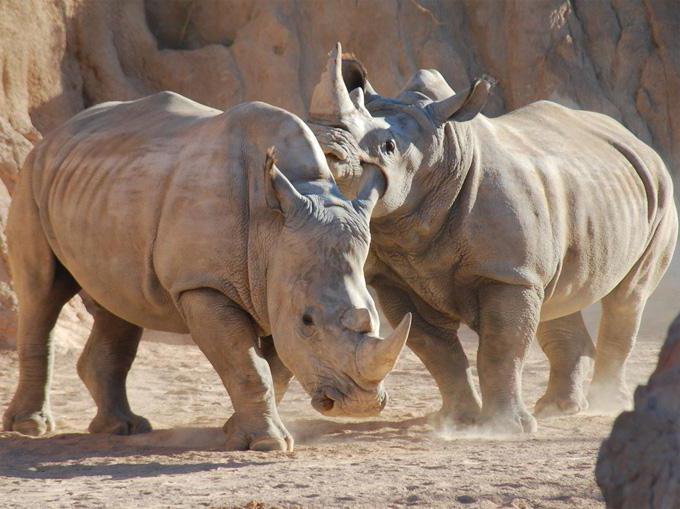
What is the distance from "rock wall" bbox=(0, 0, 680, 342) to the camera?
12805 millimetres

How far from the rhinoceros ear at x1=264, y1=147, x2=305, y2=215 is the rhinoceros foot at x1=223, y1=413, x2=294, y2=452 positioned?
0.99 m

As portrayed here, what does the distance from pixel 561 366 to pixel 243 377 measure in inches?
124

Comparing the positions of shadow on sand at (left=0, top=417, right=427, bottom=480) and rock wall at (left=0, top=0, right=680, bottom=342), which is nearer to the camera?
shadow on sand at (left=0, top=417, right=427, bottom=480)

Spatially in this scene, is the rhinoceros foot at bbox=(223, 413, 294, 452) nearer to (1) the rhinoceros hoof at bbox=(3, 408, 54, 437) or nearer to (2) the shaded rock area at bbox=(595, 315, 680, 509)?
(1) the rhinoceros hoof at bbox=(3, 408, 54, 437)

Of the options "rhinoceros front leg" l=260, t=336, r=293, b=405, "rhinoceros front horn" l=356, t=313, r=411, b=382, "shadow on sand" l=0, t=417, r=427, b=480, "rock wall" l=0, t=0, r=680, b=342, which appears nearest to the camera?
"rhinoceros front horn" l=356, t=313, r=411, b=382

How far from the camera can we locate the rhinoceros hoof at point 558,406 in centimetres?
873

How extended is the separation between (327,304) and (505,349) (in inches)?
70.4

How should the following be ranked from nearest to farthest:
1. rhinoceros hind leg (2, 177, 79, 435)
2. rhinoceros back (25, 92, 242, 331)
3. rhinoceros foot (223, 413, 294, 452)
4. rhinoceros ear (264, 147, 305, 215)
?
rhinoceros ear (264, 147, 305, 215) < rhinoceros foot (223, 413, 294, 452) < rhinoceros back (25, 92, 242, 331) < rhinoceros hind leg (2, 177, 79, 435)

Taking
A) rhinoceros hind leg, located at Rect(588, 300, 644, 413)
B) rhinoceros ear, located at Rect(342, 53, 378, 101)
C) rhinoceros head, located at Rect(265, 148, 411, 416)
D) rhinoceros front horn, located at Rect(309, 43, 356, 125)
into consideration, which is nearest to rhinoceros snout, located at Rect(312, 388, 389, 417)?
rhinoceros head, located at Rect(265, 148, 411, 416)

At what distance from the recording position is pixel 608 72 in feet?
51.5

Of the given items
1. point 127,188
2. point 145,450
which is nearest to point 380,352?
point 145,450

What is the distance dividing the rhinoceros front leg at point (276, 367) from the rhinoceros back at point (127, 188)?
1.49 feet

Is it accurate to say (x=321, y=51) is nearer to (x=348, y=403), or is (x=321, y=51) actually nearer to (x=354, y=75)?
(x=354, y=75)

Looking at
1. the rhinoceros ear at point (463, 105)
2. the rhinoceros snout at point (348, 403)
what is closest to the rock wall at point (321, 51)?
the rhinoceros ear at point (463, 105)
